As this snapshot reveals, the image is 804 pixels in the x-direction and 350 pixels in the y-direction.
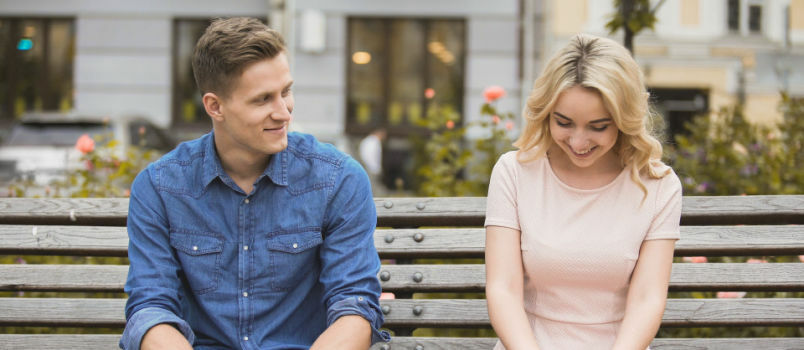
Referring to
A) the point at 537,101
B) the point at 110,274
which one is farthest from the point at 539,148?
the point at 110,274

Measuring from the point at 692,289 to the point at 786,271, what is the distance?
355mm

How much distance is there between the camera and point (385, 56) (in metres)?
14.8

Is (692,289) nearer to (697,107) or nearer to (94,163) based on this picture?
(94,163)

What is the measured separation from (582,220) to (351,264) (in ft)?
2.41

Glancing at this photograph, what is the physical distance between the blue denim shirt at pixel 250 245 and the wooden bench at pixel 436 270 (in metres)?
0.42

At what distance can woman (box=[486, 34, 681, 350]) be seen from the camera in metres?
2.35

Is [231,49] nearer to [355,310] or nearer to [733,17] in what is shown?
[355,310]

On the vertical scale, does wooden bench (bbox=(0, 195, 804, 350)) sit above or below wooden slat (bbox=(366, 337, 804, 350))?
above

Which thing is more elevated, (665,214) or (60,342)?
(665,214)

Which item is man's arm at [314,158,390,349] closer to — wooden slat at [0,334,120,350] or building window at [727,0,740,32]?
wooden slat at [0,334,120,350]

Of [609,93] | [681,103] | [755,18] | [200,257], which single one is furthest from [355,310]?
[755,18]

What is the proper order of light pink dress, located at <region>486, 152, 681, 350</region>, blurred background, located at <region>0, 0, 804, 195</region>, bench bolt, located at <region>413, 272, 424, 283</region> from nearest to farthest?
light pink dress, located at <region>486, 152, 681, 350</region>
bench bolt, located at <region>413, 272, 424, 283</region>
blurred background, located at <region>0, 0, 804, 195</region>

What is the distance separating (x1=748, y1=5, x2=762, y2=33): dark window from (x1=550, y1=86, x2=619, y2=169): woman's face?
47.9 feet

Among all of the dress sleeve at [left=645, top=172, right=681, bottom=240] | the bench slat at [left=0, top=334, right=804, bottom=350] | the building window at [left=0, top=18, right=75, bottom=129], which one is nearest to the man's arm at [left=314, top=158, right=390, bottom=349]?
the bench slat at [left=0, top=334, right=804, bottom=350]
